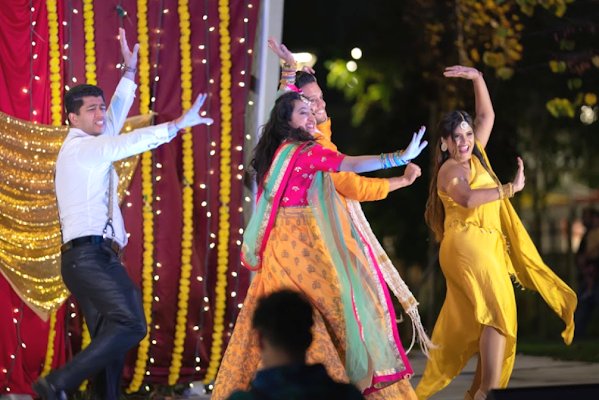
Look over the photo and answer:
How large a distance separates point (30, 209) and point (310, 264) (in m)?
2.34

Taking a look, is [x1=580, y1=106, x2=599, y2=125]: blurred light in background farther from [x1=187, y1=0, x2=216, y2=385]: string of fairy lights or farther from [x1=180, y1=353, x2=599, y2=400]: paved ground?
[x1=187, y1=0, x2=216, y2=385]: string of fairy lights

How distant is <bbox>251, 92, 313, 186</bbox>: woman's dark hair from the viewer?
17.7ft

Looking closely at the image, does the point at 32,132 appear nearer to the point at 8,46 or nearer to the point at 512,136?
the point at 8,46

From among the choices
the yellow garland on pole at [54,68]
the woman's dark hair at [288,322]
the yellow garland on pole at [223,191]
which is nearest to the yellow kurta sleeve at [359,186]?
the yellow garland on pole at [223,191]

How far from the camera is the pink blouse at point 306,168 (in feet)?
17.0

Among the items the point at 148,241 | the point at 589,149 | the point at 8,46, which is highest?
the point at 8,46

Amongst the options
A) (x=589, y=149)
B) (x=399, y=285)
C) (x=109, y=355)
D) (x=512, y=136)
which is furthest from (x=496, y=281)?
(x=589, y=149)

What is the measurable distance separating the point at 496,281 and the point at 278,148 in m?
1.52

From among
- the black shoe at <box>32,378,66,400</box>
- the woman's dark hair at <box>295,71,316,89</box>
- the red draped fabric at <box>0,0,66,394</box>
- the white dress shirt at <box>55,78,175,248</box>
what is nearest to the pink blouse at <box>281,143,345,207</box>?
the white dress shirt at <box>55,78,175,248</box>

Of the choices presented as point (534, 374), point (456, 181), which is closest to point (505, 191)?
point (456, 181)

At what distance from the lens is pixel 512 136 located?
46.4 ft

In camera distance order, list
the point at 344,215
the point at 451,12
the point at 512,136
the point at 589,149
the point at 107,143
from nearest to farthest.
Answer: the point at 107,143
the point at 344,215
the point at 451,12
the point at 512,136
the point at 589,149

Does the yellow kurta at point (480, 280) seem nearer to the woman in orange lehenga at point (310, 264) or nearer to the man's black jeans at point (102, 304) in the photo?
the woman in orange lehenga at point (310, 264)

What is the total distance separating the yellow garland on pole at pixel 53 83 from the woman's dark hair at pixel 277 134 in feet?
6.45
